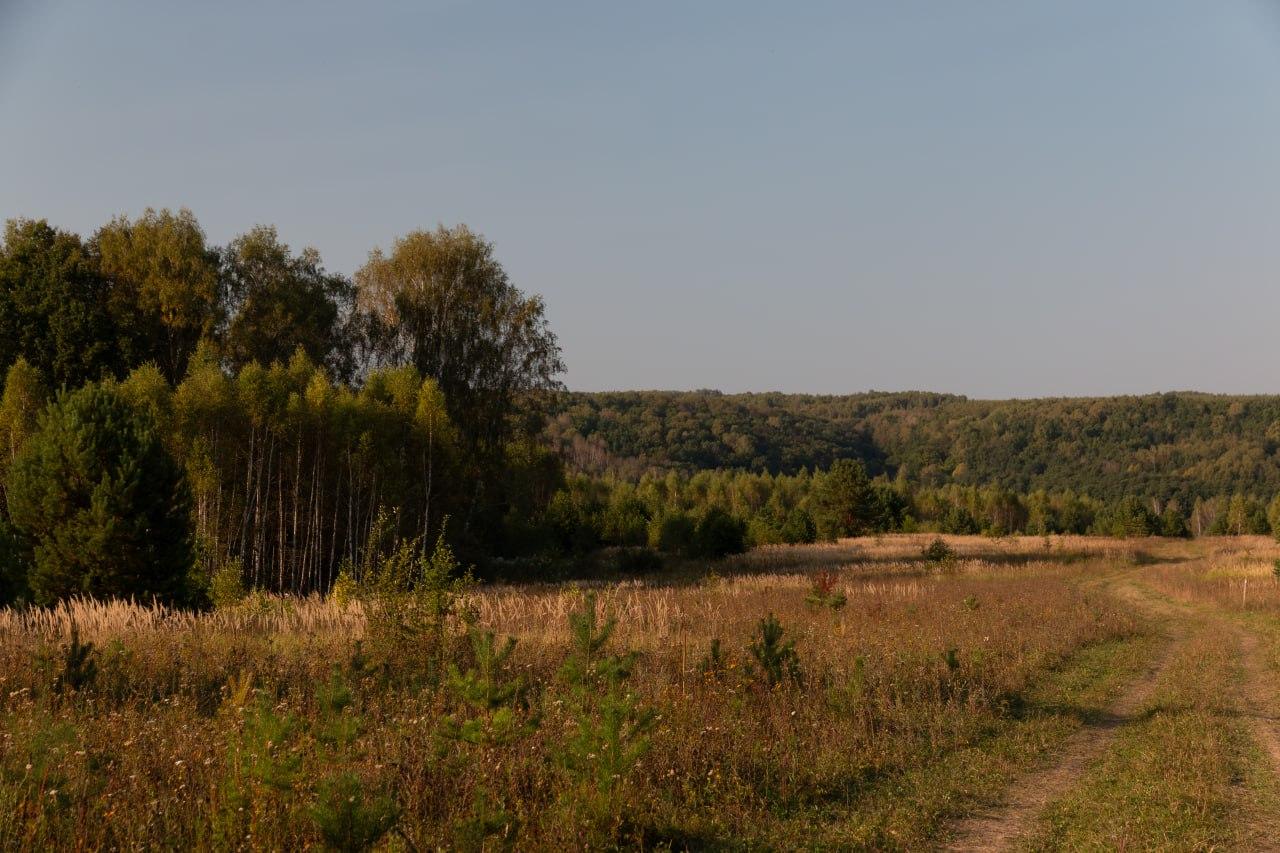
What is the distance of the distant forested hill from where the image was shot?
15850cm

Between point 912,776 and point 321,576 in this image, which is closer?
point 912,776

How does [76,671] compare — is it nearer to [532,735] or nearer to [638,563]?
[532,735]

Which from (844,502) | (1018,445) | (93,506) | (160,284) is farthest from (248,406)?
(1018,445)

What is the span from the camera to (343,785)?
5324 millimetres

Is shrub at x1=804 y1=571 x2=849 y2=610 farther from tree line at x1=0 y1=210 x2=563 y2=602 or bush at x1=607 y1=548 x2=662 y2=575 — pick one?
bush at x1=607 y1=548 x2=662 y2=575

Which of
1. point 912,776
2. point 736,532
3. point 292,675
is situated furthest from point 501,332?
point 912,776

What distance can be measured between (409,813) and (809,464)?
17208 cm

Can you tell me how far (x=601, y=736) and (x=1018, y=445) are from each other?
201452 mm

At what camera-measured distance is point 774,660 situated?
11164mm

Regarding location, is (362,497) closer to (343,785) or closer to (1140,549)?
(343,785)

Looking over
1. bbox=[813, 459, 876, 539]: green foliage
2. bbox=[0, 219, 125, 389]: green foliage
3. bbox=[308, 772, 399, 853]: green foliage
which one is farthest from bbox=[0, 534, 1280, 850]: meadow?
bbox=[813, 459, 876, 539]: green foliage

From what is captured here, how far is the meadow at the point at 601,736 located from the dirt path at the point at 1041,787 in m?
0.04

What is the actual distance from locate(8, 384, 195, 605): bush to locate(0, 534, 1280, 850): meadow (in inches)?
102

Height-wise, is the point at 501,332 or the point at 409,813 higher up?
the point at 501,332
